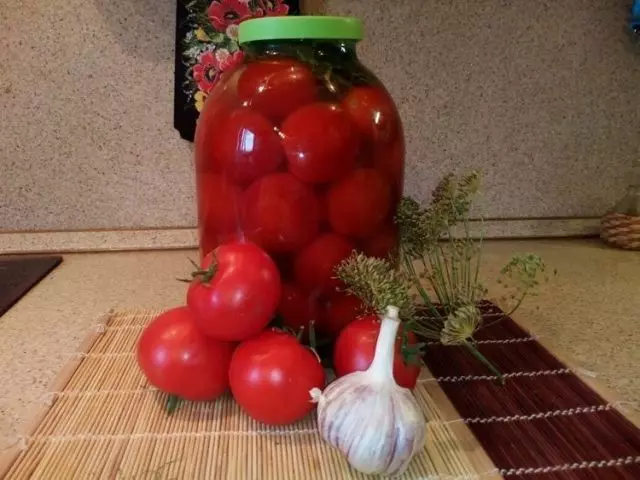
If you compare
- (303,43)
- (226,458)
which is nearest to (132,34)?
(303,43)

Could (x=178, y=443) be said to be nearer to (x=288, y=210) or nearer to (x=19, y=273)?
(x=288, y=210)

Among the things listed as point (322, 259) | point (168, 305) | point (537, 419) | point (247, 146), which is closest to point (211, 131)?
point (247, 146)

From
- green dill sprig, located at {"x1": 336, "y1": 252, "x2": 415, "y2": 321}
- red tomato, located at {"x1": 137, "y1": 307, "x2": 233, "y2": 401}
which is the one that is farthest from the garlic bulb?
red tomato, located at {"x1": 137, "y1": 307, "x2": 233, "y2": 401}

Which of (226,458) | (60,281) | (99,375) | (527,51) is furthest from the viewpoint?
(527,51)

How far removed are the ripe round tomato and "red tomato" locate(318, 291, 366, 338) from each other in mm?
142

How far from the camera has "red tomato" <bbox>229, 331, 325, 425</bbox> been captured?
0.48 meters

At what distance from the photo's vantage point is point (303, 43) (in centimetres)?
57

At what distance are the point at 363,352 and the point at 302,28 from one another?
29 centimetres

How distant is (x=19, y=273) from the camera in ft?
2.92

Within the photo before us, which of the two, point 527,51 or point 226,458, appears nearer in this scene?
point 226,458

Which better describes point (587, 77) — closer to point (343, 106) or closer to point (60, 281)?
point (343, 106)

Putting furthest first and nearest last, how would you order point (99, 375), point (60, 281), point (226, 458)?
point (60, 281) < point (99, 375) < point (226, 458)

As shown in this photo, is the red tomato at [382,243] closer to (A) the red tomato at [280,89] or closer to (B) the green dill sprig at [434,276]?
(B) the green dill sprig at [434,276]

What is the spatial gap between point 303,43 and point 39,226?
64cm
